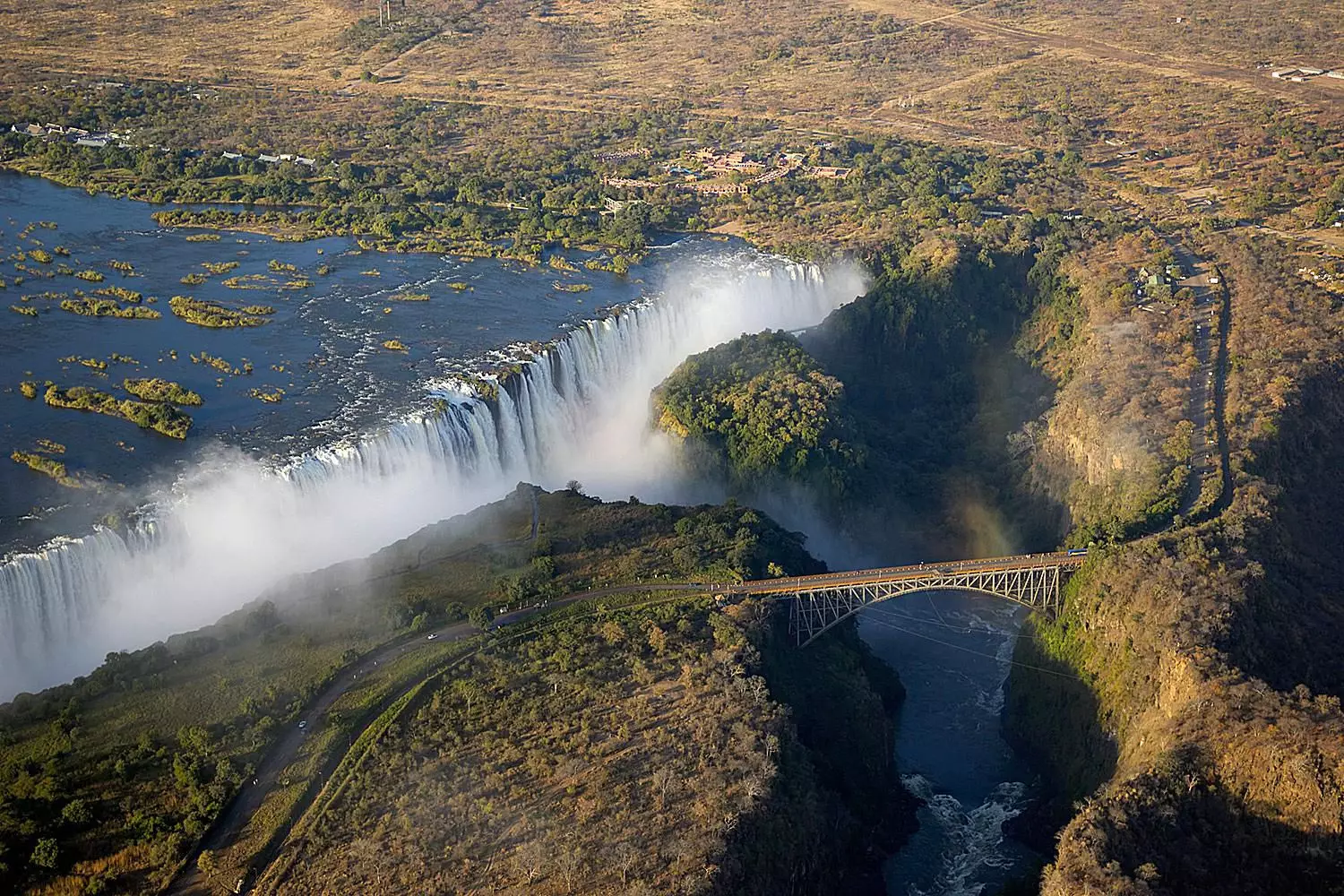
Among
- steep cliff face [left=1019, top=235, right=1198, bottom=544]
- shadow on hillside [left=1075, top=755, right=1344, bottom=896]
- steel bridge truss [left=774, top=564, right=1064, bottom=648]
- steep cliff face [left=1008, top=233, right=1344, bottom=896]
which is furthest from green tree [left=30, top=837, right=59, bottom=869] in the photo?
steep cliff face [left=1019, top=235, right=1198, bottom=544]

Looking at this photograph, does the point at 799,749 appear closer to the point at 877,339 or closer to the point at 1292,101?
the point at 877,339

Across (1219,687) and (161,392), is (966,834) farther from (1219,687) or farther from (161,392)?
(161,392)

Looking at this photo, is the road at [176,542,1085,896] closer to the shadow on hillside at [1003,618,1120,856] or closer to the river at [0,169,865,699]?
the shadow on hillside at [1003,618,1120,856]

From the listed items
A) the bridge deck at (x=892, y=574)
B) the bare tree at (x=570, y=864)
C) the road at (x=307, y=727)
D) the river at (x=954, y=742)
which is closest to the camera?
the bare tree at (x=570, y=864)

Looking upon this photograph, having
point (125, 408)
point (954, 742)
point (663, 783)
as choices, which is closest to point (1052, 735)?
point (954, 742)

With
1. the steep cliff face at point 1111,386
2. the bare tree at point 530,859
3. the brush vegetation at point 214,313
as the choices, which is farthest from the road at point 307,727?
the brush vegetation at point 214,313

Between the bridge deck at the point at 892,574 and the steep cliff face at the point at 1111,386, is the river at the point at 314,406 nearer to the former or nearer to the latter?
the steep cliff face at the point at 1111,386
